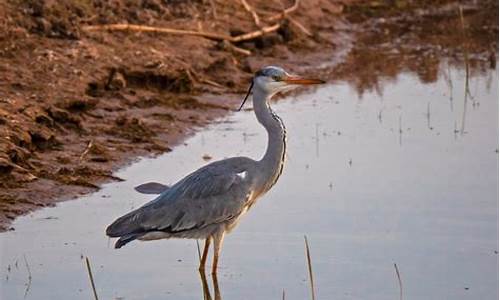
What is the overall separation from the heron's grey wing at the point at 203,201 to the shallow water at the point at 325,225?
0.35 meters

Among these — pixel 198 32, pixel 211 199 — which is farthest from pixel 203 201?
pixel 198 32

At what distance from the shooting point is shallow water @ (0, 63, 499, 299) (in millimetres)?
7289

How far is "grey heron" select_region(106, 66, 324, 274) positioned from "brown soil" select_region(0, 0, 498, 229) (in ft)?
4.35

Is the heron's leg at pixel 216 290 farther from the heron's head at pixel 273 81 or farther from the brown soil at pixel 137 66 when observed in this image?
the brown soil at pixel 137 66

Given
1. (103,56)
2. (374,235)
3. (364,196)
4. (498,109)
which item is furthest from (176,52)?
(374,235)

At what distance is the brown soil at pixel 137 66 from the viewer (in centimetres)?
946

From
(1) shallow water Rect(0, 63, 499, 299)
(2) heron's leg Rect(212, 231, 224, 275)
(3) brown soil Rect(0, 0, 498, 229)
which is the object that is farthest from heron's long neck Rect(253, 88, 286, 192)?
(3) brown soil Rect(0, 0, 498, 229)

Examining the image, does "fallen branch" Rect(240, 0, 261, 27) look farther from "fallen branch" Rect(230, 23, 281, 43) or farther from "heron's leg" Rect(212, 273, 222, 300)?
"heron's leg" Rect(212, 273, 222, 300)

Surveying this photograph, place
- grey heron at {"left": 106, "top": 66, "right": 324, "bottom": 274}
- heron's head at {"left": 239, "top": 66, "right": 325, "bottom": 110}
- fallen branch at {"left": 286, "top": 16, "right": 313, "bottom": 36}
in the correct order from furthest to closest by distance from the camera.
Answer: fallen branch at {"left": 286, "top": 16, "right": 313, "bottom": 36}
heron's head at {"left": 239, "top": 66, "right": 325, "bottom": 110}
grey heron at {"left": 106, "top": 66, "right": 324, "bottom": 274}

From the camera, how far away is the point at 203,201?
7.35 metres

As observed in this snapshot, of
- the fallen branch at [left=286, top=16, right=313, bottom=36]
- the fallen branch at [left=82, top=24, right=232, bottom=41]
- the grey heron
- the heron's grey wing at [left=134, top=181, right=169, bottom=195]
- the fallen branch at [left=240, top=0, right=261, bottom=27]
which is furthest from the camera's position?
the fallen branch at [left=286, top=16, right=313, bottom=36]

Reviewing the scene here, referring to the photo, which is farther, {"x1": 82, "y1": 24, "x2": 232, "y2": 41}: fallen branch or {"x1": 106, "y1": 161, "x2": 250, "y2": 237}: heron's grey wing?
{"x1": 82, "y1": 24, "x2": 232, "y2": 41}: fallen branch

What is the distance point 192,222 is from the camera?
7352 millimetres

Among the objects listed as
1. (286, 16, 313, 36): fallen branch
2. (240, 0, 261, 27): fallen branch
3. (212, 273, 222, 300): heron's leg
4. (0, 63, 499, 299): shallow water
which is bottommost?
(212, 273, 222, 300): heron's leg
